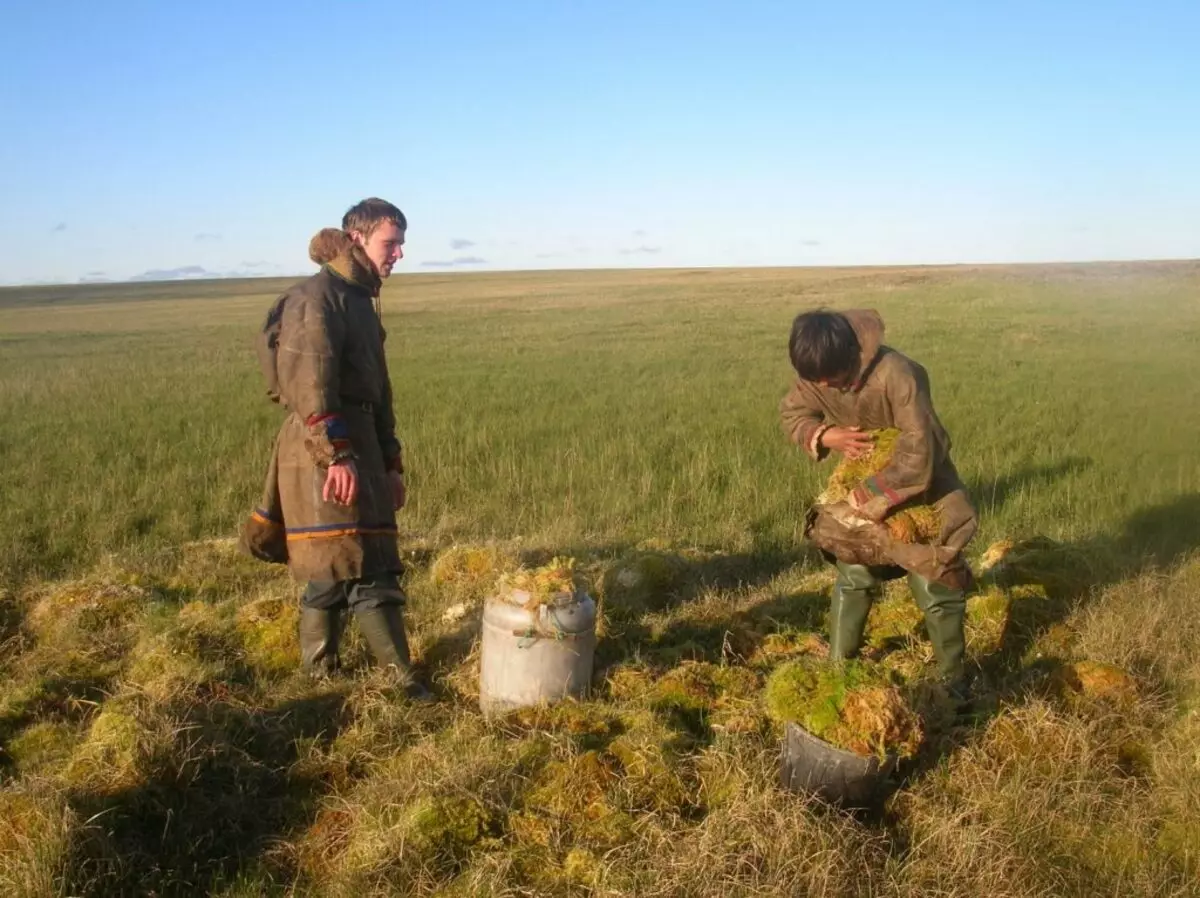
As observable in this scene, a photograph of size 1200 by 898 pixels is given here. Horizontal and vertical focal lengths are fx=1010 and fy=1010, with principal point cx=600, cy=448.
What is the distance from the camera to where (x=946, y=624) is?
4.12 meters

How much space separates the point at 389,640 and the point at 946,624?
2.29m

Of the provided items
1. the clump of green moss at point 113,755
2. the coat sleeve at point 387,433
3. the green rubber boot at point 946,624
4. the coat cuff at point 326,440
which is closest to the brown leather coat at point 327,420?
the coat cuff at point 326,440

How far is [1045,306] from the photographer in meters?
28.7

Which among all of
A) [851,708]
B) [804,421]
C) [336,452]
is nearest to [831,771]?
[851,708]

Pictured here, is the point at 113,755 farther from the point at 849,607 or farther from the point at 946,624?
the point at 946,624

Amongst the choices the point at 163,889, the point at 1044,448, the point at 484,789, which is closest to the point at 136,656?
the point at 163,889

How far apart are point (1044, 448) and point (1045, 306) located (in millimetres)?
21144

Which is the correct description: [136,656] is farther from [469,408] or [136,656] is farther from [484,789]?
[469,408]

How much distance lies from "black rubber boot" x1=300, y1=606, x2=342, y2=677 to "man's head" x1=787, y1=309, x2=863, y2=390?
2205 millimetres

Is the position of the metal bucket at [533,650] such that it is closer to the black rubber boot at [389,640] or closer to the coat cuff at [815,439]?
the black rubber boot at [389,640]

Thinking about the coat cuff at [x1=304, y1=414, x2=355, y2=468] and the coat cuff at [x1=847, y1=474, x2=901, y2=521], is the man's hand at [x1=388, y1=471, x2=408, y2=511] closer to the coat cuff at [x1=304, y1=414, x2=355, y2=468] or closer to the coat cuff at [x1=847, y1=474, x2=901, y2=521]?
the coat cuff at [x1=304, y1=414, x2=355, y2=468]

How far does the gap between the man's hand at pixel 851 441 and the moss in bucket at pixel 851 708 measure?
1024 millimetres

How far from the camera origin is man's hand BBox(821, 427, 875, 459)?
4.12 meters

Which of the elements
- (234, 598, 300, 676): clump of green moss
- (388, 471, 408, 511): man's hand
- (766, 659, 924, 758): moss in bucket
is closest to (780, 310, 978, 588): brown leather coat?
(766, 659, 924, 758): moss in bucket
